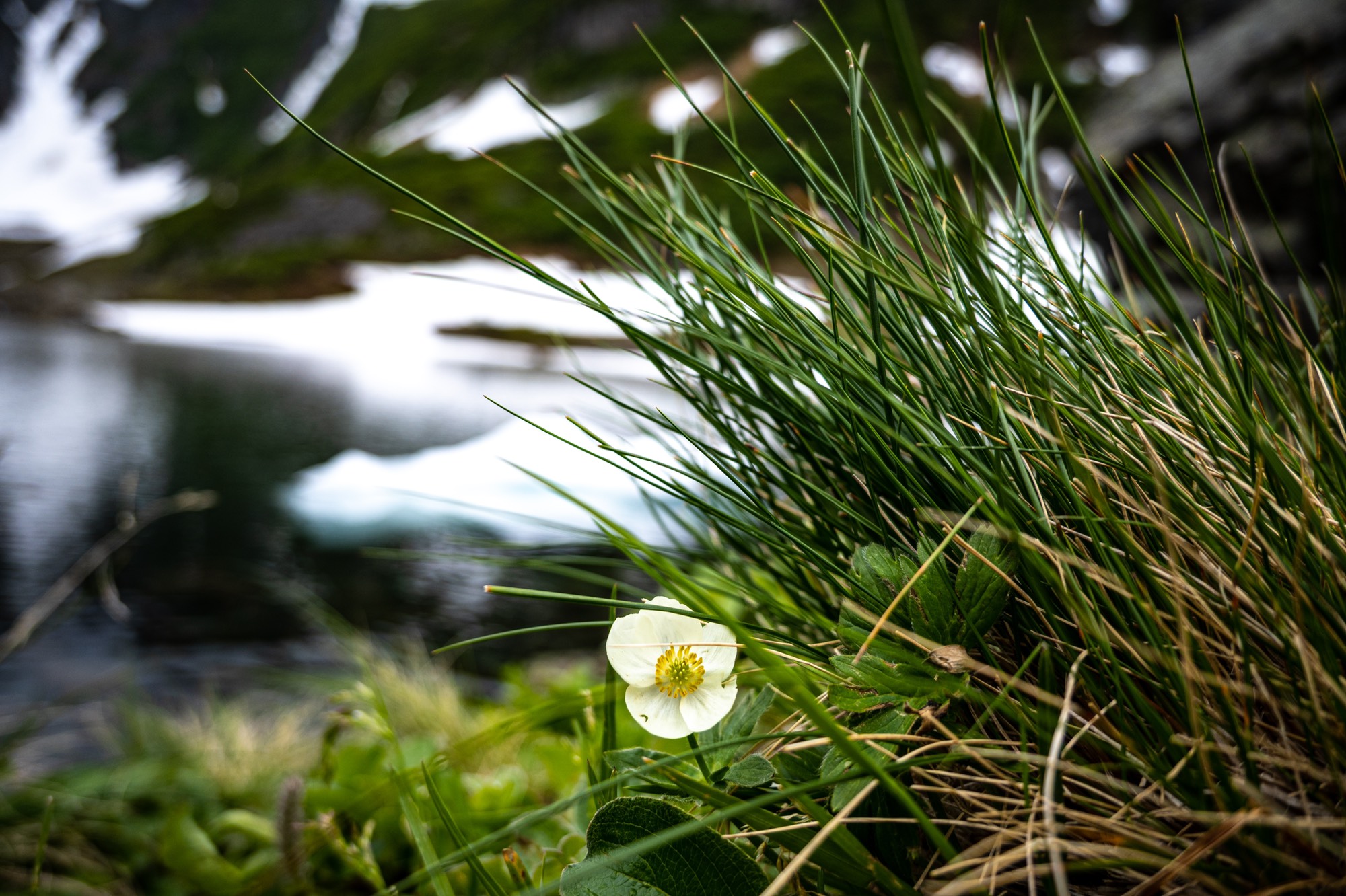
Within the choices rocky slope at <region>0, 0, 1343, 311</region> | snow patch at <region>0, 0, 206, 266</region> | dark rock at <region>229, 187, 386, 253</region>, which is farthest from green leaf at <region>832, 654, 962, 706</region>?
snow patch at <region>0, 0, 206, 266</region>

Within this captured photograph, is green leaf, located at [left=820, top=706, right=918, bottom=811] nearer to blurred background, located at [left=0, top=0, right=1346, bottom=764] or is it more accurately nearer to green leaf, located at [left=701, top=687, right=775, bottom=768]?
green leaf, located at [left=701, top=687, right=775, bottom=768]

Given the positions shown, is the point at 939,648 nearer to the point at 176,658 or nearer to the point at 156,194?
the point at 176,658

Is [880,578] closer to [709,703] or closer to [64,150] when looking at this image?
[709,703]

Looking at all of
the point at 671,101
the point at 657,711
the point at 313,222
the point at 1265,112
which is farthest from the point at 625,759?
the point at 671,101

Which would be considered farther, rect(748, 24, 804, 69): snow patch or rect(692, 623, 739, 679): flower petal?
rect(748, 24, 804, 69): snow patch

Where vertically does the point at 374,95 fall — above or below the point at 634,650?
below

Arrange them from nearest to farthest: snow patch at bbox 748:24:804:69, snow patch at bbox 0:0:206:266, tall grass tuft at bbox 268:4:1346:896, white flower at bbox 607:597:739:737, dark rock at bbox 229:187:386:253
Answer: tall grass tuft at bbox 268:4:1346:896 < white flower at bbox 607:597:739:737 < dark rock at bbox 229:187:386:253 < snow patch at bbox 748:24:804:69 < snow patch at bbox 0:0:206:266
